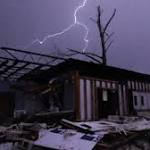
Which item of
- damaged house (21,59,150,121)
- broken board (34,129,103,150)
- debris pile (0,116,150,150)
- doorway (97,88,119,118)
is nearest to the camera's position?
broken board (34,129,103,150)

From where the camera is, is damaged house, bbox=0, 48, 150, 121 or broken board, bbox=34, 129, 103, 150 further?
damaged house, bbox=0, 48, 150, 121

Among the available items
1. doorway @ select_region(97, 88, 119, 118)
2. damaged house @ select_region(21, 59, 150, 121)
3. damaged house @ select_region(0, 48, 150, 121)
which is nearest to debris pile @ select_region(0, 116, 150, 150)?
damaged house @ select_region(21, 59, 150, 121)

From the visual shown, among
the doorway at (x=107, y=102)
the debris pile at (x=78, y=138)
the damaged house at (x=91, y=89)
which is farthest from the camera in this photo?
the doorway at (x=107, y=102)

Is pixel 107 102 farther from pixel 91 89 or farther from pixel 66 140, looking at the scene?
pixel 66 140

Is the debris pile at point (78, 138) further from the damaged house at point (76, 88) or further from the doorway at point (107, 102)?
the doorway at point (107, 102)

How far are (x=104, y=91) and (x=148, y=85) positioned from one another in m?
5.03

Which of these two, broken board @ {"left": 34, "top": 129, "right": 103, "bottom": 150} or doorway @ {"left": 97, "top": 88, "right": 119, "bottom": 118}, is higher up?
doorway @ {"left": 97, "top": 88, "right": 119, "bottom": 118}

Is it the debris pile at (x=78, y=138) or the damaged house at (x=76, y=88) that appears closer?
the debris pile at (x=78, y=138)

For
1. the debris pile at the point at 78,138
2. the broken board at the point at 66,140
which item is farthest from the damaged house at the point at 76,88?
the broken board at the point at 66,140

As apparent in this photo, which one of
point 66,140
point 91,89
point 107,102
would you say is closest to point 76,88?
point 91,89

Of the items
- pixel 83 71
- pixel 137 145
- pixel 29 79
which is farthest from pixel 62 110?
pixel 137 145

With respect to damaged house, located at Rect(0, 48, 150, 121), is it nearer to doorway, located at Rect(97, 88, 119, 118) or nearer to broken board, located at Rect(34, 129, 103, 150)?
doorway, located at Rect(97, 88, 119, 118)

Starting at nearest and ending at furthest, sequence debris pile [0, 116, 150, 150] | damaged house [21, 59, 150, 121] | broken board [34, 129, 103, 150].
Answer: broken board [34, 129, 103, 150] < debris pile [0, 116, 150, 150] < damaged house [21, 59, 150, 121]

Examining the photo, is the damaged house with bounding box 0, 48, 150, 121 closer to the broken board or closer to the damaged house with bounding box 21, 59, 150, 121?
the damaged house with bounding box 21, 59, 150, 121
